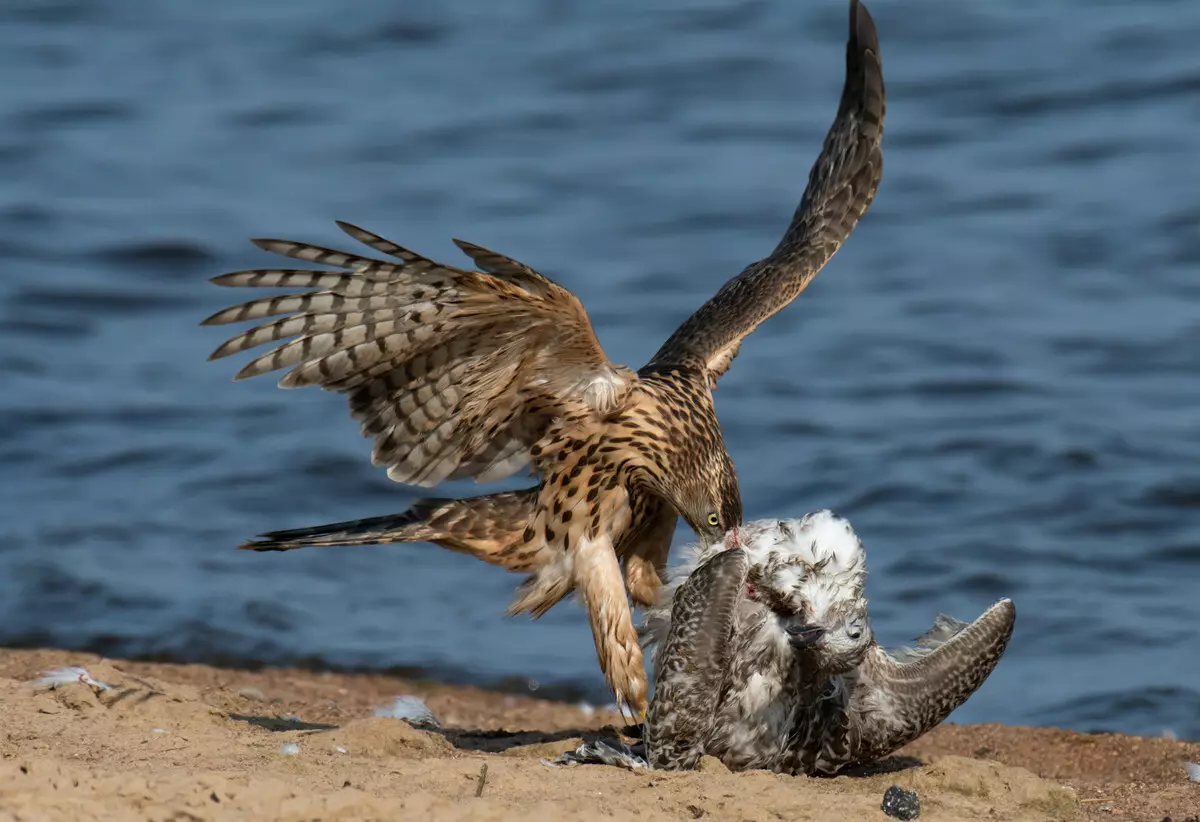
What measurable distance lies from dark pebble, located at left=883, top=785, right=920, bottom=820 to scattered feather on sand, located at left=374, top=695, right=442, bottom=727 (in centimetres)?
238

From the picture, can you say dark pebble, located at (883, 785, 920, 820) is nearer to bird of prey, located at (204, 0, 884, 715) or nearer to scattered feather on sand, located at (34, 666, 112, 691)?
bird of prey, located at (204, 0, 884, 715)

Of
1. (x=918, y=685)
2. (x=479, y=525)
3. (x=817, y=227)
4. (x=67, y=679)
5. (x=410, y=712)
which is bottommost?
(x=410, y=712)

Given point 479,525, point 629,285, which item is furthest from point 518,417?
point 629,285

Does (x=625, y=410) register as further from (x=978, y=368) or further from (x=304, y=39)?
(x=304, y=39)

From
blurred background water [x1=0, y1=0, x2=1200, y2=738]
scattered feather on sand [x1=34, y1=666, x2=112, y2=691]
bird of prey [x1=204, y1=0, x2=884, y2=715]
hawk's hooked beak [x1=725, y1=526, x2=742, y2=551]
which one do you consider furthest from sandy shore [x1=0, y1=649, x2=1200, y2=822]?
blurred background water [x1=0, y1=0, x2=1200, y2=738]

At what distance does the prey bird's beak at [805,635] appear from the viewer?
5.02m

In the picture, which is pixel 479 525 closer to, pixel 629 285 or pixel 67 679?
pixel 67 679

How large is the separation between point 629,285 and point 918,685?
8.01 meters

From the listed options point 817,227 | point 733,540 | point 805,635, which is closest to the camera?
point 805,635

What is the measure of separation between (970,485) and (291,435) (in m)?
4.30

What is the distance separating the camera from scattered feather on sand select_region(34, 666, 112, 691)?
588cm

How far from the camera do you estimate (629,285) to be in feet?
42.8

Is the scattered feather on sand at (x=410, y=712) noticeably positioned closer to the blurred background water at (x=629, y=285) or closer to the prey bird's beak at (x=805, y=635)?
the blurred background water at (x=629, y=285)

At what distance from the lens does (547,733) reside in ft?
21.4
